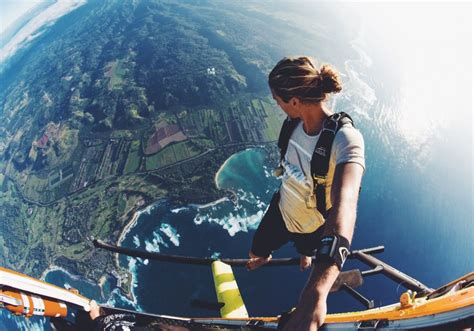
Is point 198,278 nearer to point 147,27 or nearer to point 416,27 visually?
point 147,27

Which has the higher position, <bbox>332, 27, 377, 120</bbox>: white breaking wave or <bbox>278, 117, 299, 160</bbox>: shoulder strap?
<bbox>278, 117, 299, 160</bbox>: shoulder strap

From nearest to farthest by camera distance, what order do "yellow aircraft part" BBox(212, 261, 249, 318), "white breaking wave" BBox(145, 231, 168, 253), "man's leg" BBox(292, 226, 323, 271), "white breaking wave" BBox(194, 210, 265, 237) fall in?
"man's leg" BBox(292, 226, 323, 271), "yellow aircraft part" BBox(212, 261, 249, 318), "white breaking wave" BBox(145, 231, 168, 253), "white breaking wave" BBox(194, 210, 265, 237)

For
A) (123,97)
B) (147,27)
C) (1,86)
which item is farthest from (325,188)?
A: (1,86)

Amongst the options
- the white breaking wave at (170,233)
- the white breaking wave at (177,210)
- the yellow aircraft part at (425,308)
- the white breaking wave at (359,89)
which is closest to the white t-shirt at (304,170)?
the yellow aircraft part at (425,308)

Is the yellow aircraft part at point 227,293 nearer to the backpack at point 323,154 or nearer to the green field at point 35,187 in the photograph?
the backpack at point 323,154

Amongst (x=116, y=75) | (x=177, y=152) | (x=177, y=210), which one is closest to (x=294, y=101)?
(x=177, y=210)

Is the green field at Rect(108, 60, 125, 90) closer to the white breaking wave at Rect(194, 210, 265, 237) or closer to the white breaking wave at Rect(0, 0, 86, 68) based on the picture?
the white breaking wave at Rect(194, 210, 265, 237)

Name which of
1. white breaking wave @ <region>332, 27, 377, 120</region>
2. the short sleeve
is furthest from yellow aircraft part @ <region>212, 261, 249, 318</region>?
white breaking wave @ <region>332, 27, 377, 120</region>
